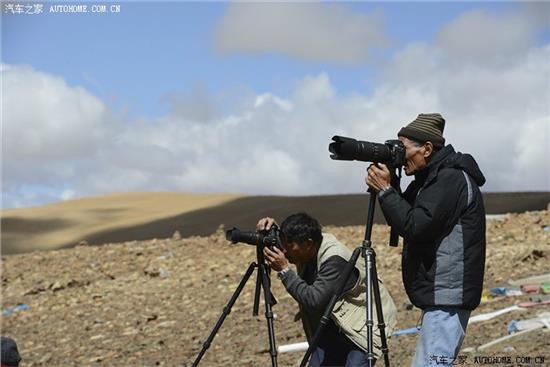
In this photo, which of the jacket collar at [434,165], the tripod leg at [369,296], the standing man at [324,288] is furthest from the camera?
the standing man at [324,288]

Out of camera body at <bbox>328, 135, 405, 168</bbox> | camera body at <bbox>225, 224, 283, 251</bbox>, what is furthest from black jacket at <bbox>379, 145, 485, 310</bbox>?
camera body at <bbox>225, 224, 283, 251</bbox>

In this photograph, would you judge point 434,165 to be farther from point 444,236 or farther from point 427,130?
point 444,236

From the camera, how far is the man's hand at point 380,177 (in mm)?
4433

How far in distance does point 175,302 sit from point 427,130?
31.3 feet

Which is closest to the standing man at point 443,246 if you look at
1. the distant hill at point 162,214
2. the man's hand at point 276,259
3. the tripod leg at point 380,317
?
the tripod leg at point 380,317

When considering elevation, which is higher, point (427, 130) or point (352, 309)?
point (427, 130)

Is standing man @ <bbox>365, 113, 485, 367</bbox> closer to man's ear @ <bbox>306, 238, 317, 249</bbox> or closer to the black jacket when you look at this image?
the black jacket

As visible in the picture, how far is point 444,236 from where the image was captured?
4266mm

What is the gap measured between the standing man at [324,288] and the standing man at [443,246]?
0.54 meters

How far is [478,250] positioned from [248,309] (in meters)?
8.16

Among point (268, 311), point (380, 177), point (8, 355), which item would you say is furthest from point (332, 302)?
point (8, 355)

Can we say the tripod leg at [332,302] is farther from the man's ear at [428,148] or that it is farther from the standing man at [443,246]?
the man's ear at [428,148]

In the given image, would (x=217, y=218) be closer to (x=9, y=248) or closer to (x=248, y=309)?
(x=9, y=248)

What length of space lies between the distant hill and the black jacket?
71.0 ft
